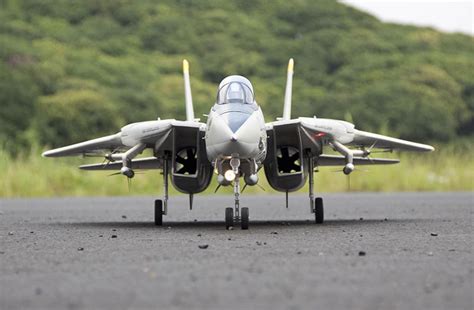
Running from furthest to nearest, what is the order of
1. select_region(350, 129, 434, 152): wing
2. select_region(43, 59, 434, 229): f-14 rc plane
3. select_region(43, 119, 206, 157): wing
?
select_region(350, 129, 434, 152): wing, select_region(43, 119, 206, 157): wing, select_region(43, 59, 434, 229): f-14 rc plane

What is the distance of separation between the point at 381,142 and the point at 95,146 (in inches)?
172

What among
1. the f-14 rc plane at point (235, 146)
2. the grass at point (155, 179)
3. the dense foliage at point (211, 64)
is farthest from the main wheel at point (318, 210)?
the dense foliage at point (211, 64)

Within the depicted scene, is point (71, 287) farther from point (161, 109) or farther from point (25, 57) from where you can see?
point (25, 57)

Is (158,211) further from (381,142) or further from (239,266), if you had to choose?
(239,266)

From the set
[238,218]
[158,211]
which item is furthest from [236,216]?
[158,211]

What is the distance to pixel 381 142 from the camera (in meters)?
16.8

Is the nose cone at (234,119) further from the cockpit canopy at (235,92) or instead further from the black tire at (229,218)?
the black tire at (229,218)

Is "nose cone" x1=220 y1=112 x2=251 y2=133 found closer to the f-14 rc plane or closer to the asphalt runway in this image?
the f-14 rc plane

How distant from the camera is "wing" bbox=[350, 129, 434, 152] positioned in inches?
640

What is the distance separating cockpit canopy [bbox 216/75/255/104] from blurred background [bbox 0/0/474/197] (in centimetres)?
3493

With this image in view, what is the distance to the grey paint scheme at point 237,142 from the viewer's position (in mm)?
13820

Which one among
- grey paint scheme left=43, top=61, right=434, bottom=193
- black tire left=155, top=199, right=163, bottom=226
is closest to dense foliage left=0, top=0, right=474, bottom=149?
black tire left=155, top=199, right=163, bottom=226

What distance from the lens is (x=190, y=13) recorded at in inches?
3516

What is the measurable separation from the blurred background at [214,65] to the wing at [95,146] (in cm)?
3194
